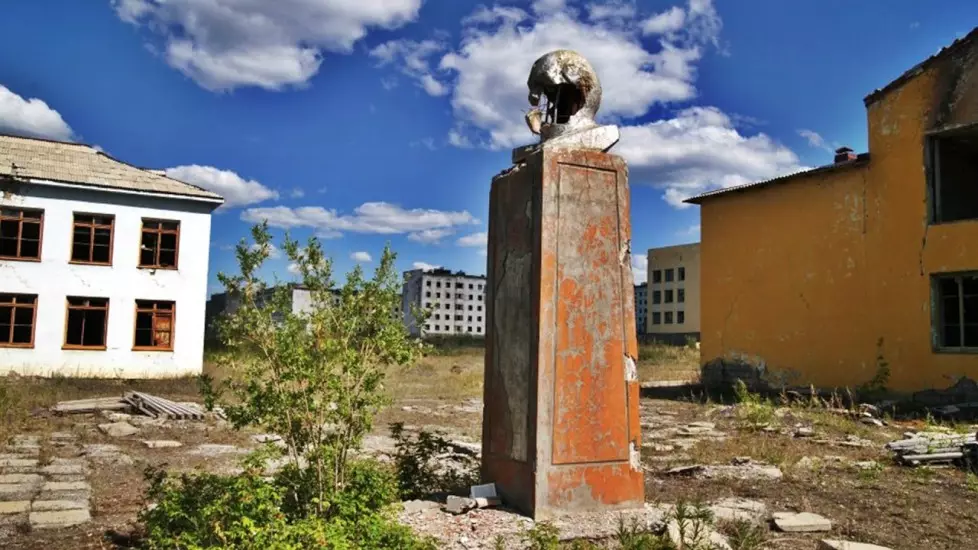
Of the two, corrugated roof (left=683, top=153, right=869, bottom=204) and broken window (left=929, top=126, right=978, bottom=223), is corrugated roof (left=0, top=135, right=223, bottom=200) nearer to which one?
corrugated roof (left=683, top=153, right=869, bottom=204)

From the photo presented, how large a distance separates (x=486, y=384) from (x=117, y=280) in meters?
16.9

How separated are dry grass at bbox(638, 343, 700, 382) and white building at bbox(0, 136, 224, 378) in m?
12.7

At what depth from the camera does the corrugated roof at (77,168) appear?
61.4 feet

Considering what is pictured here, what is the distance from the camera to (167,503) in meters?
4.34

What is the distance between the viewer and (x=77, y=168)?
19.7 m

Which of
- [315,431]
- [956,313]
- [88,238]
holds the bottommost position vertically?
[315,431]

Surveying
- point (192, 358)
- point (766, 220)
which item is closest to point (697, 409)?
point (766, 220)

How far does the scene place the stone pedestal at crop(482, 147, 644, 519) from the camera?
16.3 feet

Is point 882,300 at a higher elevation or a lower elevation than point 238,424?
higher

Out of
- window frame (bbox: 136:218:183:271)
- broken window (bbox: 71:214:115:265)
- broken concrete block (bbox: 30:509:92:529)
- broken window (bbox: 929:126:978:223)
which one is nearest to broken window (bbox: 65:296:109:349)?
broken window (bbox: 71:214:115:265)

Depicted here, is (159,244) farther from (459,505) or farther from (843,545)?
(843,545)

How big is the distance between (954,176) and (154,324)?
1935cm

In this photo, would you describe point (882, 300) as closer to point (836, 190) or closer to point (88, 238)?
point (836, 190)

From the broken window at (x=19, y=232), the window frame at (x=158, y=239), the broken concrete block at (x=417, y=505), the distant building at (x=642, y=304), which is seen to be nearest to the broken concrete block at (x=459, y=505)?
the broken concrete block at (x=417, y=505)
